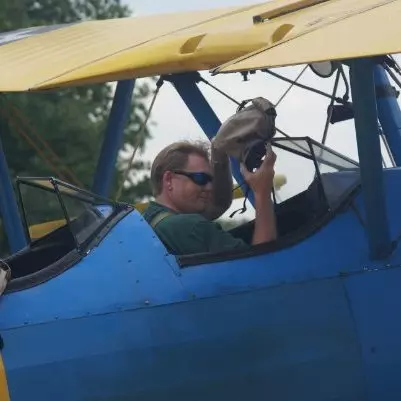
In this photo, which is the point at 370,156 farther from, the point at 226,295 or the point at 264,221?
the point at 226,295

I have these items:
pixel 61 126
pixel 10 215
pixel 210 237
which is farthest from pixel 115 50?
pixel 61 126

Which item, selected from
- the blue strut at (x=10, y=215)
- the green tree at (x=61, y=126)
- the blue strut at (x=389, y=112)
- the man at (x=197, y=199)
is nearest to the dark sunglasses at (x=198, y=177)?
the man at (x=197, y=199)

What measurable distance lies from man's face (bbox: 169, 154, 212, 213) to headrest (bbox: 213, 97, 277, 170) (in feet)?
1.04

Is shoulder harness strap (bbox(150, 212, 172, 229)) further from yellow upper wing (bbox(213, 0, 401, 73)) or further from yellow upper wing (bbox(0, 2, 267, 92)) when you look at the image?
yellow upper wing (bbox(213, 0, 401, 73))

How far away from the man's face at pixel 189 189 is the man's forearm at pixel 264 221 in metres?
0.44

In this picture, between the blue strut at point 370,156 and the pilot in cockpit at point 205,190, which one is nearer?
the blue strut at point 370,156

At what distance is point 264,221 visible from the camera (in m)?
5.45

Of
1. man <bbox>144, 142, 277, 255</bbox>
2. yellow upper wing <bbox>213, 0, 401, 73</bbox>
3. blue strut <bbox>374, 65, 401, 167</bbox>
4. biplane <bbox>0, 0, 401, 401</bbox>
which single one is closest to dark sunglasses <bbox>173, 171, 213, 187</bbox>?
man <bbox>144, 142, 277, 255</bbox>

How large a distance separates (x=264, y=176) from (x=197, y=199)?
0.50 meters

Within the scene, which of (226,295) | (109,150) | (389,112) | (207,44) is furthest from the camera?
(109,150)

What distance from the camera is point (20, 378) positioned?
4957 millimetres

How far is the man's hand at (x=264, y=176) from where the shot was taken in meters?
5.42

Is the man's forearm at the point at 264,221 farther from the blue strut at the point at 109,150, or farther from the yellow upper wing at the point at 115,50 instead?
the blue strut at the point at 109,150

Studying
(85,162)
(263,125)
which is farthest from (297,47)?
(85,162)
